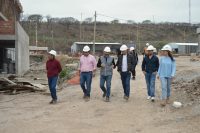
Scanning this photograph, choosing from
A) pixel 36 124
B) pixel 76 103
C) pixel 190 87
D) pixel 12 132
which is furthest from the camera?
pixel 190 87

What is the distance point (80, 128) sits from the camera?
1105 centimetres

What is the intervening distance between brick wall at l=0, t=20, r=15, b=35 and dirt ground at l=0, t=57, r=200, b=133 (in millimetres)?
18042

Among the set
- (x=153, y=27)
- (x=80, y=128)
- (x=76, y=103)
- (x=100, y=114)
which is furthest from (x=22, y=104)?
(x=153, y=27)

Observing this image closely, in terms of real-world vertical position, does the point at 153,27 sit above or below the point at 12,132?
above

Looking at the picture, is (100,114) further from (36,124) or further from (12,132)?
(12,132)

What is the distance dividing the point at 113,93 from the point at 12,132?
610cm

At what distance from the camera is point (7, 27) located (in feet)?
112

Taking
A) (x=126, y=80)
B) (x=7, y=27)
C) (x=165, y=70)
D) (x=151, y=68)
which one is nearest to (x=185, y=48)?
(x=7, y=27)

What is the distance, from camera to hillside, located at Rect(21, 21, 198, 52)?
120 m

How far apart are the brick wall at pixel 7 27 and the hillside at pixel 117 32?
259ft

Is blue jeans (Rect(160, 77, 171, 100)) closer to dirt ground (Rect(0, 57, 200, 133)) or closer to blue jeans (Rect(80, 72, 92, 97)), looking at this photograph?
dirt ground (Rect(0, 57, 200, 133))

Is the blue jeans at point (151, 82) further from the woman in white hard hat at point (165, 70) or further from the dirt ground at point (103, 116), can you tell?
the woman in white hard hat at point (165, 70)

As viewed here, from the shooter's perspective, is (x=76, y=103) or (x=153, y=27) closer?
(x=76, y=103)

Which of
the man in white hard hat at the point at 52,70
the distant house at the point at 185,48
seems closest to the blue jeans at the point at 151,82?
the man in white hard hat at the point at 52,70
